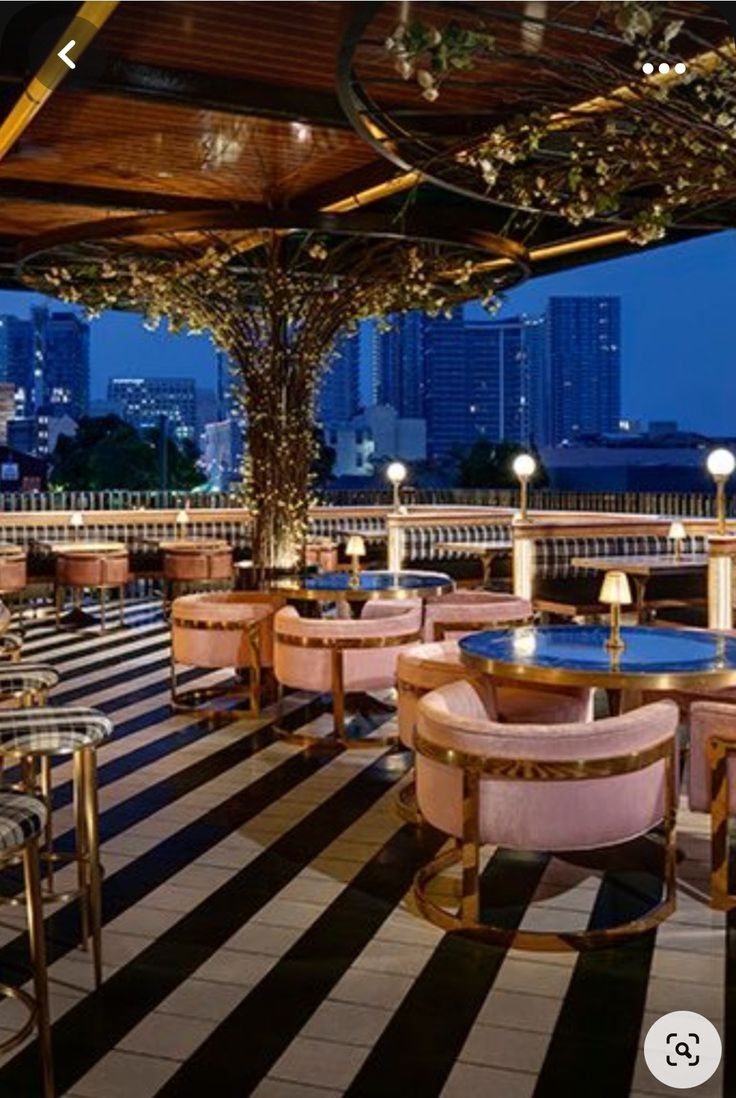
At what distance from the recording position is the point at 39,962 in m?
2.77

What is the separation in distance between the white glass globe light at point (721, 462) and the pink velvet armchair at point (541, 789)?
3397 mm

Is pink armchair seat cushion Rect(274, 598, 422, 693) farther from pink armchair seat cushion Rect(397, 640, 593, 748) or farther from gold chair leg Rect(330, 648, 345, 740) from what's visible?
pink armchair seat cushion Rect(397, 640, 593, 748)

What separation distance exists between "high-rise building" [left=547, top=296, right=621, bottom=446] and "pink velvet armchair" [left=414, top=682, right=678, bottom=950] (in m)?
34.6

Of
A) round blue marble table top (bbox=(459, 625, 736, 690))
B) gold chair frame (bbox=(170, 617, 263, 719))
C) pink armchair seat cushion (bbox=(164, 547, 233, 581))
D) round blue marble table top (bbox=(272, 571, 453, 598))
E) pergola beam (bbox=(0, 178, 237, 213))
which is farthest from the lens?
pink armchair seat cushion (bbox=(164, 547, 233, 581))

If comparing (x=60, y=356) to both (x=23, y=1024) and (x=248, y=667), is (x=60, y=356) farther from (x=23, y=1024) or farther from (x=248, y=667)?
(x=23, y=1024)

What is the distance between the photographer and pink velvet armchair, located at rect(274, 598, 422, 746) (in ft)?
19.9

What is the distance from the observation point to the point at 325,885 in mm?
4129

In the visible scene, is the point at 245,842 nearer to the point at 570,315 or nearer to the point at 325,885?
the point at 325,885

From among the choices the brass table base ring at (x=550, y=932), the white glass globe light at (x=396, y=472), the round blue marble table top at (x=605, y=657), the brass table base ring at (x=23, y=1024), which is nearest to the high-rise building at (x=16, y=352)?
the white glass globe light at (x=396, y=472)

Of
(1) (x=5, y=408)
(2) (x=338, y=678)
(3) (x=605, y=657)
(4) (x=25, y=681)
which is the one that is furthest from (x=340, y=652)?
(1) (x=5, y=408)

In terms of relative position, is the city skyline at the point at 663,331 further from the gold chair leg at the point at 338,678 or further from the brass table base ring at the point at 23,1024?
the brass table base ring at the point at 23,1024

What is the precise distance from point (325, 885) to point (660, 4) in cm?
287

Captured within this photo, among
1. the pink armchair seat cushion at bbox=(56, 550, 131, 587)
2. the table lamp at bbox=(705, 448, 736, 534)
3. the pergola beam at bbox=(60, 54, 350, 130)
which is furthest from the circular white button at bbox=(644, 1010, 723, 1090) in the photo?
the pink armchair seat cushion at bbox=(56, 550, 131, 587)

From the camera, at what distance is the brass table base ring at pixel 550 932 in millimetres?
3600
